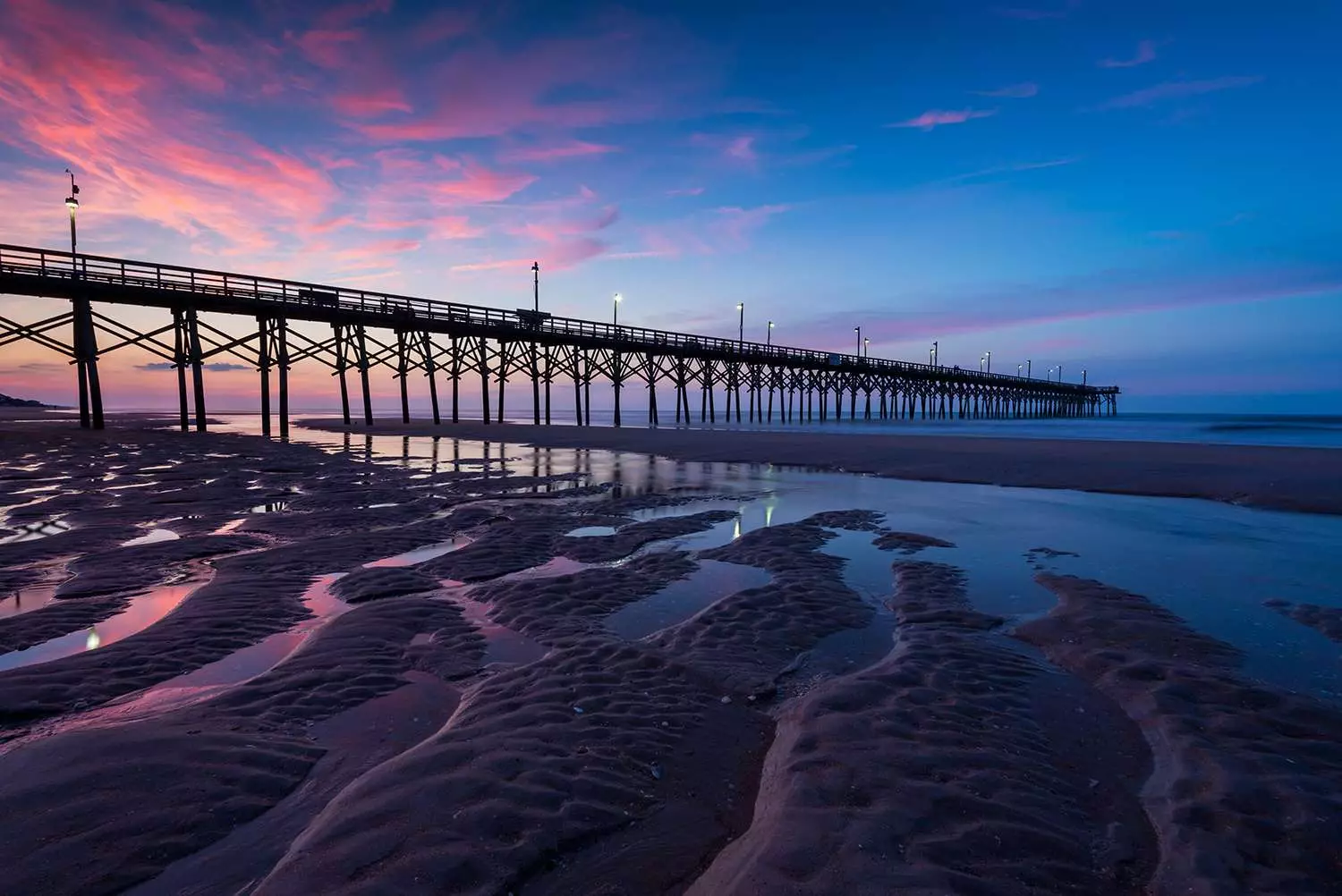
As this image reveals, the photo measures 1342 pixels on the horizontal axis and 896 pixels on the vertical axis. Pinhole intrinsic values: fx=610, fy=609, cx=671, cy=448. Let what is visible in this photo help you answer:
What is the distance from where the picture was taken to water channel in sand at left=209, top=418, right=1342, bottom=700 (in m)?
4.36

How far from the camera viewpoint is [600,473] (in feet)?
46.6

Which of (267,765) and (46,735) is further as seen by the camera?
(46,735)

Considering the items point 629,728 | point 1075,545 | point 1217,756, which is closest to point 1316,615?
point 1075,545

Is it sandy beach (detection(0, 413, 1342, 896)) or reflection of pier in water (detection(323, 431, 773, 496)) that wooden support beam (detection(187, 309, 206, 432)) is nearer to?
reflection of pier in water (detection(323, 431, 773, 496))

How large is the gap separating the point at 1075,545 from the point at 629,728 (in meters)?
6.45

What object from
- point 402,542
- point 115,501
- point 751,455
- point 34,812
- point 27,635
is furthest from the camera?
point 751,455

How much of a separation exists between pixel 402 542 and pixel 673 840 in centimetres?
574

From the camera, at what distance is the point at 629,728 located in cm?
305

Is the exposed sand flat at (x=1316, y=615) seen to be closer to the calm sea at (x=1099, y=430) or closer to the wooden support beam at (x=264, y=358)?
the calm sea at (x=1099, y=430)

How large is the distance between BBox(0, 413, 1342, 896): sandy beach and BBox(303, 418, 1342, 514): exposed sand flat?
7349 millimetres

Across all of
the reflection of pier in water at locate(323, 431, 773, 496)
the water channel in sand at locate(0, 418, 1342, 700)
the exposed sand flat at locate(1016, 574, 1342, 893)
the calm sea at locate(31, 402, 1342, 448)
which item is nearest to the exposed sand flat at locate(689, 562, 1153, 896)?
the exposed sand flat at locate(1016, 574, 1342, 893)

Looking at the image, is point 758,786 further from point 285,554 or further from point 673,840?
point 285,554

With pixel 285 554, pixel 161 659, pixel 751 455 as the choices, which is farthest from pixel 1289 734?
pixel 751 455

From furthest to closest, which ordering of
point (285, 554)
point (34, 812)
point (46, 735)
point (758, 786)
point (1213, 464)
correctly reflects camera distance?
point (1213, 464), point (285, 554), point (46, 735), point (758, 786), point (34, 812)
